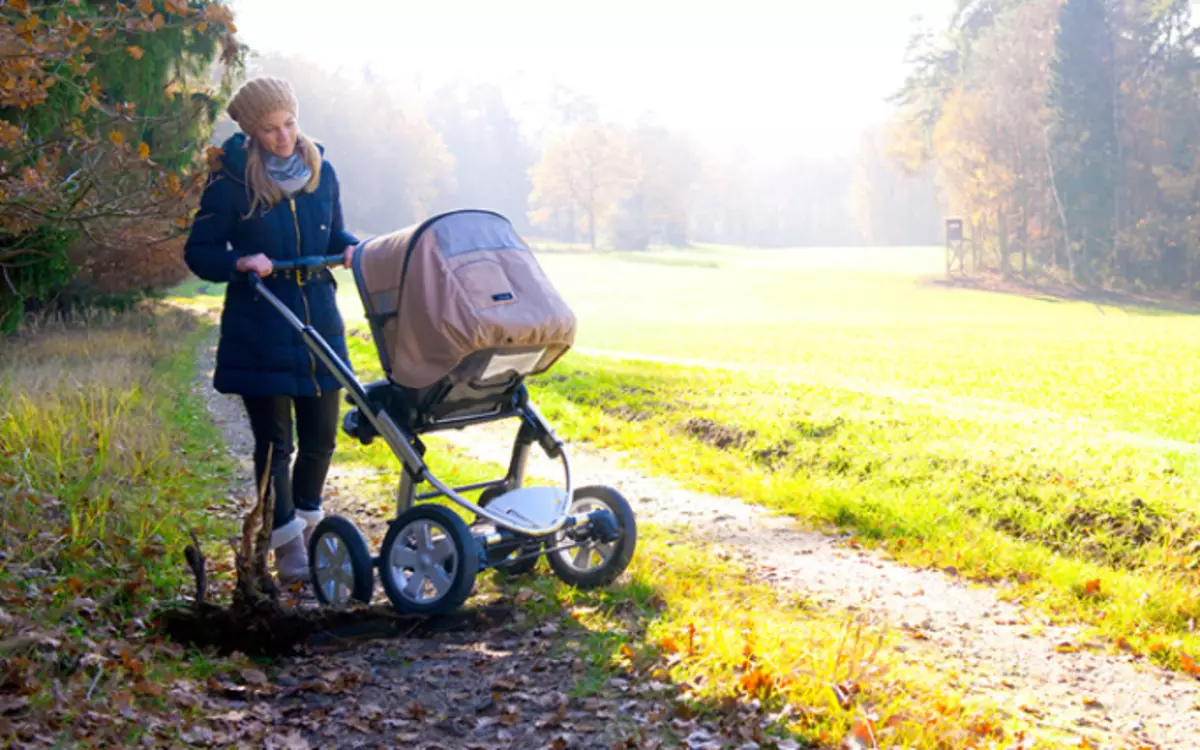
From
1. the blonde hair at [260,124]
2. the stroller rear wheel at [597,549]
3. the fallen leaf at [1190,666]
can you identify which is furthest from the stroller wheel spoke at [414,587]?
the fallen leaf at [1190,666]

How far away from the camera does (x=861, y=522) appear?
7.41m

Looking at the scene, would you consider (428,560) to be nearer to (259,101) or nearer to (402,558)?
(402,558)

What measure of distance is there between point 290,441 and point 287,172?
1.29 metres

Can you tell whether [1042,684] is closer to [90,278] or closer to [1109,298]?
[90,278]

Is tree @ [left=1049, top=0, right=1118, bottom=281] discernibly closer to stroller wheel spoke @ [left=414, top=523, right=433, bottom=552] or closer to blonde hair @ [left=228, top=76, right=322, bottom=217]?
blonde hair @ [left=228, top=76, right=322, bottom=217]

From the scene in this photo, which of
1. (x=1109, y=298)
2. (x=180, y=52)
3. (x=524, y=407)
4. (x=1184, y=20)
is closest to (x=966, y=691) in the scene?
(x=524, y=407)

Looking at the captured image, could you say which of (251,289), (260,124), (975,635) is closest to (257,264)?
(251,289)

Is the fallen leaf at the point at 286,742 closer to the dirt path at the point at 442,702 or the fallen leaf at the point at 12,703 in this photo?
the dirt path at the point at 442,702

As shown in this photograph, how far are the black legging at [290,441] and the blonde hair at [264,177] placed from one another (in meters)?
0.91

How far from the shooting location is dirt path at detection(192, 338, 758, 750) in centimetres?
392

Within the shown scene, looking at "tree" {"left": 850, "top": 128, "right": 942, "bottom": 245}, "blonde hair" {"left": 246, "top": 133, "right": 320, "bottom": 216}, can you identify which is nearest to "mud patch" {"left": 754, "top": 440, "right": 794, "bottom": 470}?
"blonde hair" {"left": 246, "top": 133, "right": 320, "bottom": 216}

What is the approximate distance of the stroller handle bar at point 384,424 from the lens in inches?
195

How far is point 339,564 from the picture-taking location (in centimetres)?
519

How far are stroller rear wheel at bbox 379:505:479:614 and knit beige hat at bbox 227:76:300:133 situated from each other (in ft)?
6.16
